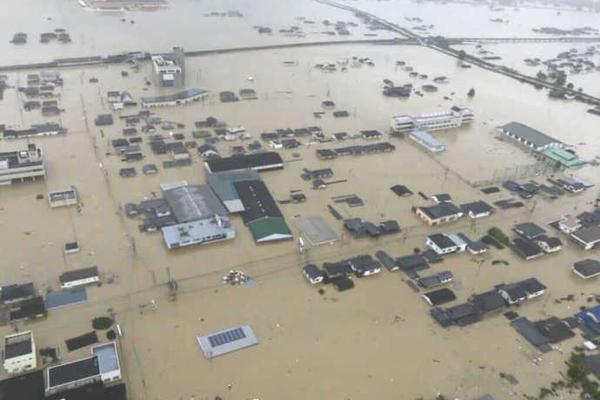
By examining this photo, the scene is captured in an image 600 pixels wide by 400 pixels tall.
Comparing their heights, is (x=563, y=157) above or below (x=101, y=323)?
above

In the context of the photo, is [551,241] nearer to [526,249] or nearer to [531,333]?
[526,249]

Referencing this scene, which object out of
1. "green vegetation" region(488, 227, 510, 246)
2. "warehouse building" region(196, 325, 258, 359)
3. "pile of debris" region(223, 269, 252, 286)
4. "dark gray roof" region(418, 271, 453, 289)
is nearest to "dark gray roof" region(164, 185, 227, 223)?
"pile of debris" region(223, 269, 252, 286)

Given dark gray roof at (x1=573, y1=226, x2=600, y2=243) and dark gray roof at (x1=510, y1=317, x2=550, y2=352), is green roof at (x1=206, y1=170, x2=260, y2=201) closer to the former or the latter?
dark gray roof at (x1=510, y1=317, x2=550, y2=352)

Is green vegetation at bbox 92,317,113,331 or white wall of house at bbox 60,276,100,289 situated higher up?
white wall of house at bbox 60,276,100,289

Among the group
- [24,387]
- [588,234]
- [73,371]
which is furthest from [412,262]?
[24,387]

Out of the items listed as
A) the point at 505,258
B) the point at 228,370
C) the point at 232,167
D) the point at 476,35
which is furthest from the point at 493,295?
the point at 476,35

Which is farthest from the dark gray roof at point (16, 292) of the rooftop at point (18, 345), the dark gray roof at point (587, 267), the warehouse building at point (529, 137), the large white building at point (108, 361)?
the warehouse building at point (529, 137)

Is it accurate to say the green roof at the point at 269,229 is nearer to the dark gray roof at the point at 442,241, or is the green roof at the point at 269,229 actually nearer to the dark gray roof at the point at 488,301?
the dark gray roof at the point at 442,241
